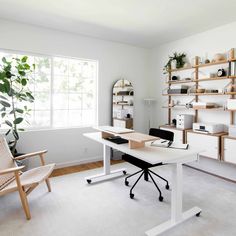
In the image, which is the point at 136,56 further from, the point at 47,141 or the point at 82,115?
the point at 47,141

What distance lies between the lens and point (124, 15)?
9.49 feet

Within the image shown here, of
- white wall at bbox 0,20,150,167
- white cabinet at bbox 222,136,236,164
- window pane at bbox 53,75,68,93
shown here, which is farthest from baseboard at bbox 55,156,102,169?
white cabinet at bbox 222,136,236,164

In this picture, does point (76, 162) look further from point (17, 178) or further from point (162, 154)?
point (162, 154)

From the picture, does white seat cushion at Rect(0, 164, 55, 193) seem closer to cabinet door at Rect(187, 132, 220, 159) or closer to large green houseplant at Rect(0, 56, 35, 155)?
large green houseplant at Rect(0, 56, 35, 155)

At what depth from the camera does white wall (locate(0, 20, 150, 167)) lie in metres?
3.28

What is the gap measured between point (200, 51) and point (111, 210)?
3127mm

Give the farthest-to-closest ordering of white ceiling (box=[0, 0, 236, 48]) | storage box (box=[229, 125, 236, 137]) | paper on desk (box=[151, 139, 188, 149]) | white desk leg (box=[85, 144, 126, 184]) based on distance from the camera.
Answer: white desk leg (box=[85, 144, 126, 184]), storage box (box=[229, 125, 236, 137]), white ceiling (box=[0, 0, 236, 48]), paper on desk (box=[151, 139, 188, 149])

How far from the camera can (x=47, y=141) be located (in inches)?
141

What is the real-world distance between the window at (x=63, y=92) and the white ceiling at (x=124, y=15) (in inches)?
25.3

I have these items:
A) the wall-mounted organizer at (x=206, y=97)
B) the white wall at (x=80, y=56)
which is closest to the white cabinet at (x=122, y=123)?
the white wall at (x=80, y=56)

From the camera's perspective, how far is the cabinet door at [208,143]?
119 inches

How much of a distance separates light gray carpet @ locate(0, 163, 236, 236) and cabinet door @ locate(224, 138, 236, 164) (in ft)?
1.41

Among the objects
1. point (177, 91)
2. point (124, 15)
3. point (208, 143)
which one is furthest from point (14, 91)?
point (208, 143)

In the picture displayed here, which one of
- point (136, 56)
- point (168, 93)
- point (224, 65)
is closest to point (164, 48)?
point (136, 56)
